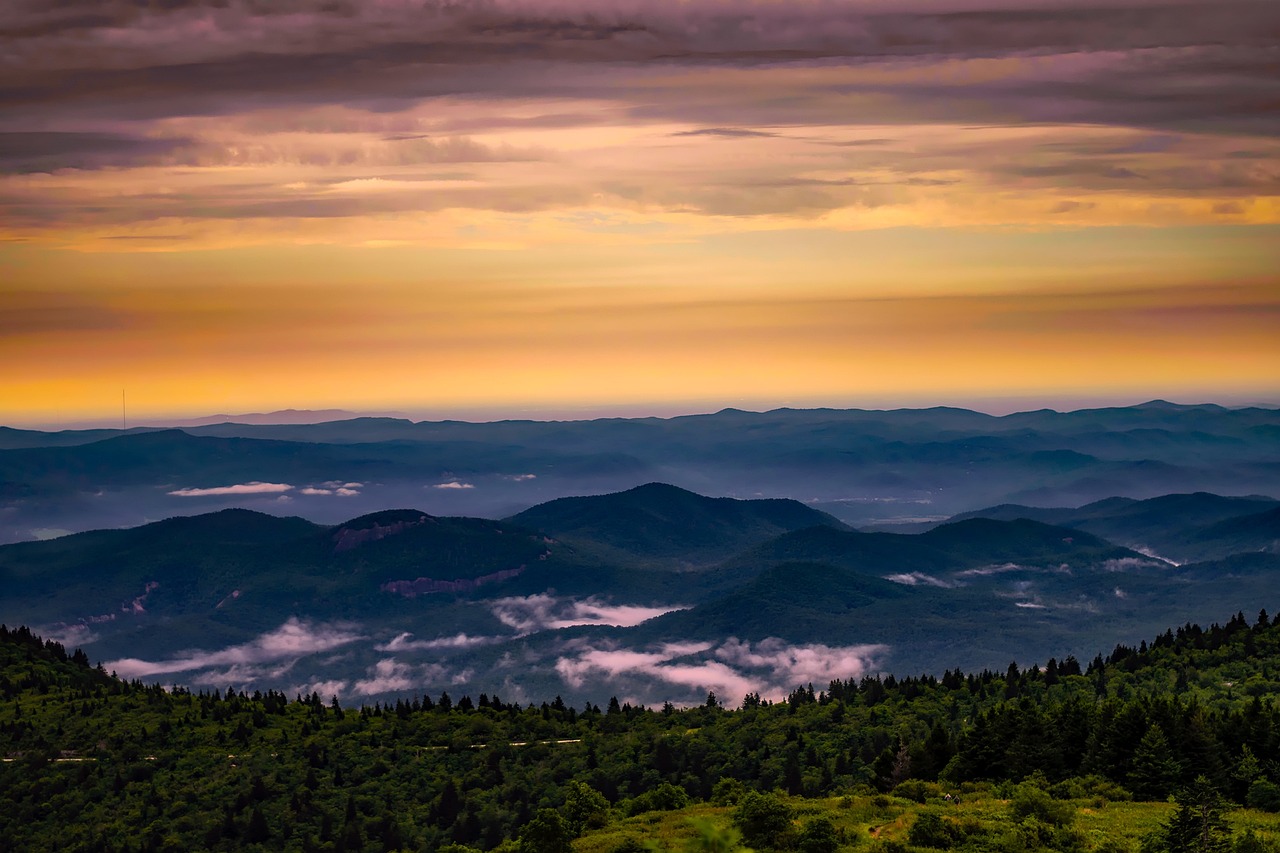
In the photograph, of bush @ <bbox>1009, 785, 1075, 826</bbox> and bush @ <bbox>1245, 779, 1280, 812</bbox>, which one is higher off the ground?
bush @ <bbox>1009, 785, 1075, 826</bbox>

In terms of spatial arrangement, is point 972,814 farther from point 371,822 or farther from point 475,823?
point 371,822

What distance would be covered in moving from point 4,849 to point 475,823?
80177 mm

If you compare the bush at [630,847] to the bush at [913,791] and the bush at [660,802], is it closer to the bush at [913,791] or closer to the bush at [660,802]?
the bush at [660,802]

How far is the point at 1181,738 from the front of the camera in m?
106

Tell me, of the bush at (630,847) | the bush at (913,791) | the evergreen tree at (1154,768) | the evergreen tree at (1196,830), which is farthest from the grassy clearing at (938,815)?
the evergreen tree at (1196,830)

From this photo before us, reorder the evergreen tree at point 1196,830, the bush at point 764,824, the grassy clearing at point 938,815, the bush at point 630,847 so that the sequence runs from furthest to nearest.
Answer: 1. the bush at point 630,847
2. the bush at point 764,824
3. the grassy clearing at point 938,815
4. the evergreen tree at point 1196,830

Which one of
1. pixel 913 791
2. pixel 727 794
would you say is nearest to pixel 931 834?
pixel 913 791

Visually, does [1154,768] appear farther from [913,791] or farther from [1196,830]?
[1196,830]

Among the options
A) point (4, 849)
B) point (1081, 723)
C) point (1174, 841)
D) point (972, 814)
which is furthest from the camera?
point (4, 849)

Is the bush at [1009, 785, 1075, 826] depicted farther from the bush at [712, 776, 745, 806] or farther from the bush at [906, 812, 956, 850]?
the bush at [712, 776, 745, 806]

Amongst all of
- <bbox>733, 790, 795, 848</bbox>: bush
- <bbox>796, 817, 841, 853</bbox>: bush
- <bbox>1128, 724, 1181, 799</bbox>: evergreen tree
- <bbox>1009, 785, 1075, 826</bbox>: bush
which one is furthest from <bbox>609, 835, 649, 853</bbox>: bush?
<bbox>1128, 724, 1181, 799</bbox>: evergreen tree

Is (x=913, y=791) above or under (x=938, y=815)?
under

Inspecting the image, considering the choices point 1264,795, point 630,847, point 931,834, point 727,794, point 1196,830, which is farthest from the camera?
point 727,794

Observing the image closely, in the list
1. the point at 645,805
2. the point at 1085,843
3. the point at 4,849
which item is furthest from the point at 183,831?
the point at 1085,843
